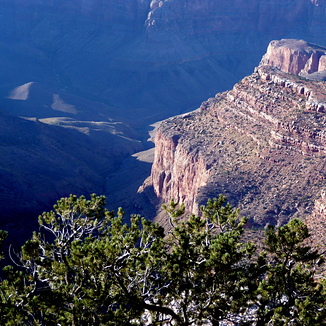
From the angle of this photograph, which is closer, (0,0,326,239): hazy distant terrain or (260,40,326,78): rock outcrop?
(0,0,326,239): hazy distant terrain

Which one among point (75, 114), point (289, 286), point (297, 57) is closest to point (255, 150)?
point (289, 286)

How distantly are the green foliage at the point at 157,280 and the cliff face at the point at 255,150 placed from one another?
95.5ft

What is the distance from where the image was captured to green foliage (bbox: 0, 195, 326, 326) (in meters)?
20.5

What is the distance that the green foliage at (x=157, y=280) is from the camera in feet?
67.3

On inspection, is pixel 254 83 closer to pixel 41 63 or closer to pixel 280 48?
pixel 280 48

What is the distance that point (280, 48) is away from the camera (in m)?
140

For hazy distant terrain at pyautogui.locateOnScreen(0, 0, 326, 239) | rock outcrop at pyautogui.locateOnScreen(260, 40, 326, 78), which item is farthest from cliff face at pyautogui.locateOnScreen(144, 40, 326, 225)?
rock outcrop at pyautogui.locateOnScreen(260, 40, 326, 78)

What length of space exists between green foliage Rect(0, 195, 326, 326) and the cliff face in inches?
1146

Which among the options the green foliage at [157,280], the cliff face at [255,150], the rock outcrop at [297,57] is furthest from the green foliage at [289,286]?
the rock outcrop at [297,57]

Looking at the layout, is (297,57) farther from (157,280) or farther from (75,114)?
(157,280)

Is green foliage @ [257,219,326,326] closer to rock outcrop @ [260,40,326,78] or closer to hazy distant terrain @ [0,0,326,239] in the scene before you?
hazy distant terrain @ [0,0,326,239]

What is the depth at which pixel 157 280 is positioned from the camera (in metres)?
22.1

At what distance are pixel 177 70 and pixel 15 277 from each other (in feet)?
594

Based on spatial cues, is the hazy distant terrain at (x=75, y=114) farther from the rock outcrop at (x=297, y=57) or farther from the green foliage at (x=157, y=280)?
the green foliage at (x=157, y=280)
